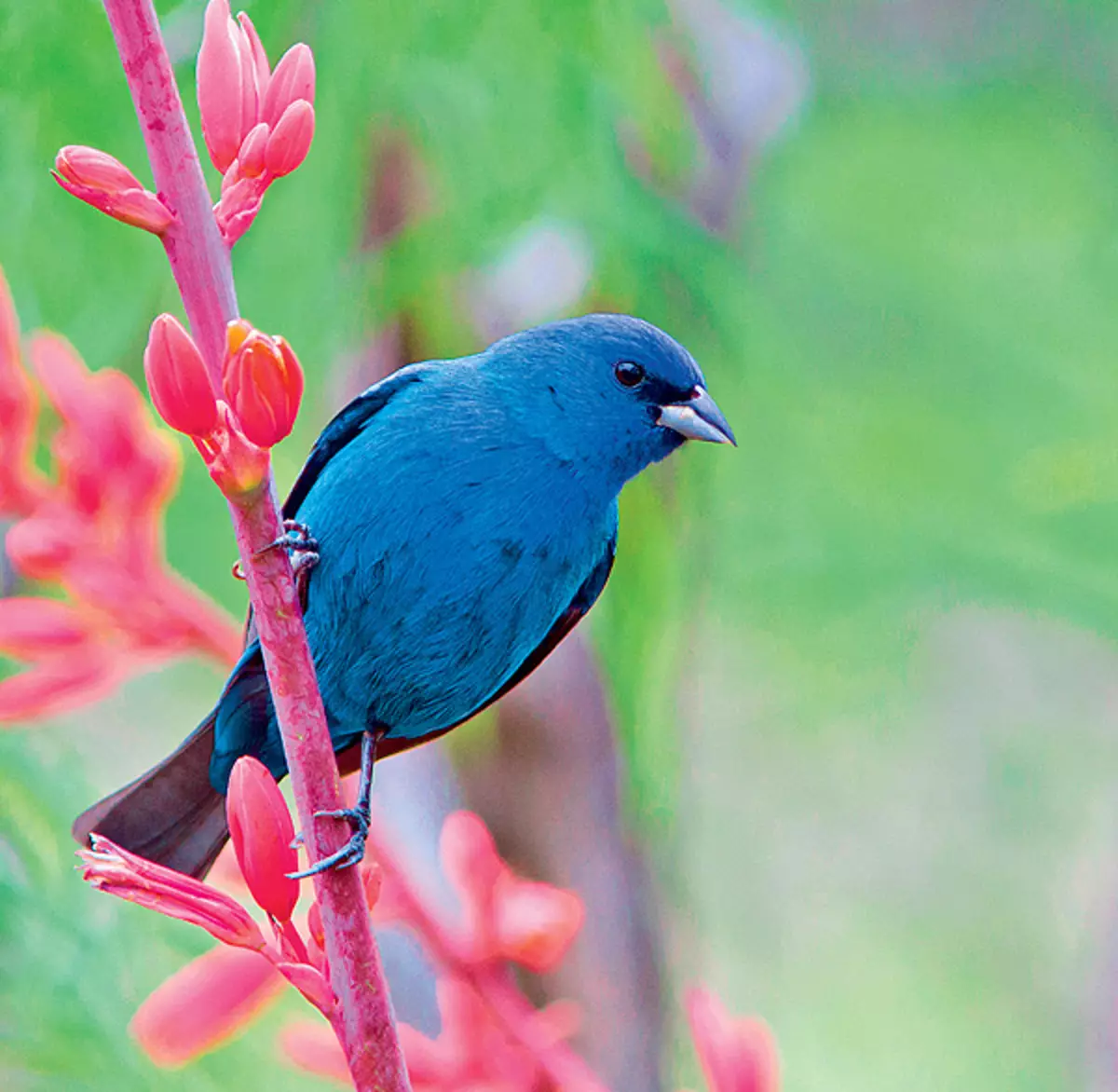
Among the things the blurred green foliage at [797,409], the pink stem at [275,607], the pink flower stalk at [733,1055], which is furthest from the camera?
the blurred green foliage at [797,409]

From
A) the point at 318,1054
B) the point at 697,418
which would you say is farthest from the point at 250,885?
the point at 697,418

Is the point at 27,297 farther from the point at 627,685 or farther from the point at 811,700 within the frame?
A: the point at 811,700

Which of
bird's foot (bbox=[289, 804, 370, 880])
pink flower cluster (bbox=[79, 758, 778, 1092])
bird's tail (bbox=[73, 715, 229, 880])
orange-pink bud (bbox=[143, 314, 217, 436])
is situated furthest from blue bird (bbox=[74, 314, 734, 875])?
orange-pink bud (bbox=[143, 314, 217, 436])

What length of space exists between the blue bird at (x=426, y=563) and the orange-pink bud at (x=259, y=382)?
1.47ft

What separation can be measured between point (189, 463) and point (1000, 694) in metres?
1.50

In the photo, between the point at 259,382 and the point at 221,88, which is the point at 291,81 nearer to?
the point at 221,88

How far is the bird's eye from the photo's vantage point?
1.26 metres

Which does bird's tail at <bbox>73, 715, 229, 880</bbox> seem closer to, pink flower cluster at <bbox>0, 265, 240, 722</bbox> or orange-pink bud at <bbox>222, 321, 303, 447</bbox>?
pink flower cluster at <bbox>0, 265, 240, 722</bbox>

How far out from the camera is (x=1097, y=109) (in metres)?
1.63

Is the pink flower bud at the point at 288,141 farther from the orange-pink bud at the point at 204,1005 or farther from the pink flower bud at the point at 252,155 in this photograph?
the orange-pink bud at the point at 204,1005

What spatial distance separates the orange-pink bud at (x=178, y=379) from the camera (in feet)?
1.85

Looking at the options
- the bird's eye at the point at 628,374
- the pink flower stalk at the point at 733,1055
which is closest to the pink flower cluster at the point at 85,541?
the pink flower stalk at the point at 733,1055

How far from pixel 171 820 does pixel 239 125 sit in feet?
1.76

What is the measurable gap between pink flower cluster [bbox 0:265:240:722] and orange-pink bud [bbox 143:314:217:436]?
0.26 m
